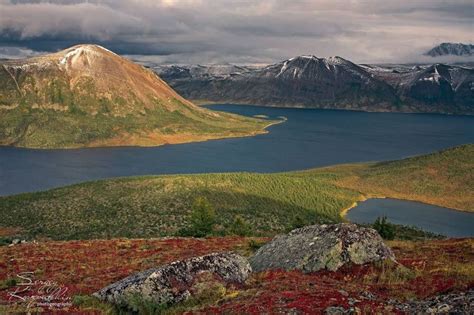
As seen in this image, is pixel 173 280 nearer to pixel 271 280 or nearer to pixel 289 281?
pixel 271 280

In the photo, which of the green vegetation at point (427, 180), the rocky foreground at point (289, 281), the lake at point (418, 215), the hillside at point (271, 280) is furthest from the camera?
the green vegetation at point (427, 180)

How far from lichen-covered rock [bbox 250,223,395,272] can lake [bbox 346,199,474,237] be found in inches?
3817

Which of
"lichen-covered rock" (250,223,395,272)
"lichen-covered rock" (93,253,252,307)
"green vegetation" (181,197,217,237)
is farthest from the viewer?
"green vegetation" (181,197,217,237)

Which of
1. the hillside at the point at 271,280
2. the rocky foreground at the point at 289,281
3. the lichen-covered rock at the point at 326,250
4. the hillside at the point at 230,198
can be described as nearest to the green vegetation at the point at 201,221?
the hillside at the point at 230,198

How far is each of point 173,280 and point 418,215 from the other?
12575 cm

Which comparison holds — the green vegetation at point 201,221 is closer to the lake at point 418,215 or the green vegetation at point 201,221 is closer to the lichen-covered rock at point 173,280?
the lichen-covered rock at point 173,280

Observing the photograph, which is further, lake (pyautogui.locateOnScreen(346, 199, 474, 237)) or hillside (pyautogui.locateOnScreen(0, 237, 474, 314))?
lake (pyautogui.locateOnScreen(346, 199, 474, 237))

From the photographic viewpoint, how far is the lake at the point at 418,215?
415 ft

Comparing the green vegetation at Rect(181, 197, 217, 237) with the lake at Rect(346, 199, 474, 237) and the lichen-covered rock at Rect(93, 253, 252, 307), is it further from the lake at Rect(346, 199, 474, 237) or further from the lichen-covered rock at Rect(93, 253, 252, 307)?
the lake at Rect(346, 199, 474, 237)

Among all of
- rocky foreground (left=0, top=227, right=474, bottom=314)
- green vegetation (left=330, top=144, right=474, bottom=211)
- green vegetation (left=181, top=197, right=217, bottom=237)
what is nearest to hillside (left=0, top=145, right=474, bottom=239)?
green vegetation (left=330, top=144, right=474, bottom=211)

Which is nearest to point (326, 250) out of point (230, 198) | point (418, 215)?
point (230, 198)

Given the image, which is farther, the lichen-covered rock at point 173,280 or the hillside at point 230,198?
the hillside at point 230,198

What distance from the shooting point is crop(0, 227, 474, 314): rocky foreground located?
2247 centimetres

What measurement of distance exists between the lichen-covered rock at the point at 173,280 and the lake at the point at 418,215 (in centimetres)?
10409
